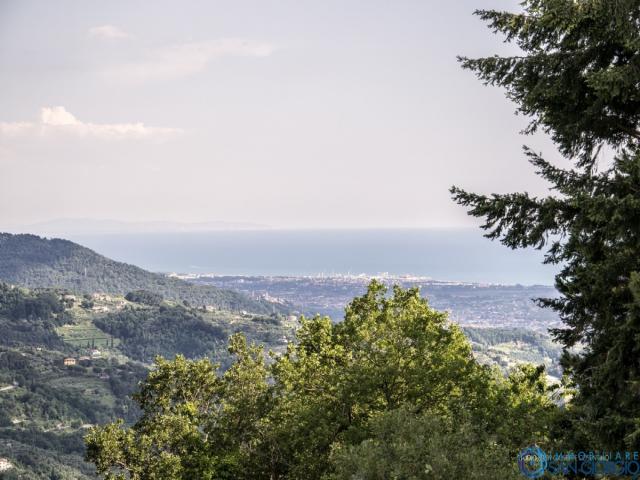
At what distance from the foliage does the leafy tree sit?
3.36 meters

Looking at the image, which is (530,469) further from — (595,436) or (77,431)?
(77,431)

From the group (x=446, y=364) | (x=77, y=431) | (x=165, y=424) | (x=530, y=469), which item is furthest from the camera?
(x=77, y=431)

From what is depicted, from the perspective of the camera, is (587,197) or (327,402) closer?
(587,197)

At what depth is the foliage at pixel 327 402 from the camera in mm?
16562

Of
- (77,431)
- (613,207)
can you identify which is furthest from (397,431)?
(77,431)

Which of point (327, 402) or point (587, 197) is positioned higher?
point (587, 197)

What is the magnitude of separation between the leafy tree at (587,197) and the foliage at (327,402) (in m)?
3.36

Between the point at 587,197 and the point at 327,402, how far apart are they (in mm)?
12819

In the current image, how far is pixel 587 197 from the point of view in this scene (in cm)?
888

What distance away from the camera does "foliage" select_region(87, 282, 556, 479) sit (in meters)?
16.6

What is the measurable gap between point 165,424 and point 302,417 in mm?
7343

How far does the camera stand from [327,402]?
1966cm

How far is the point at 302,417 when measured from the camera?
18969mm

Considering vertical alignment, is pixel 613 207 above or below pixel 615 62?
below
